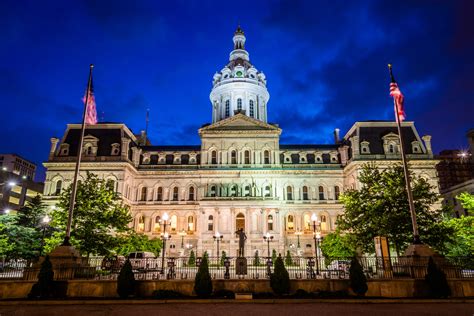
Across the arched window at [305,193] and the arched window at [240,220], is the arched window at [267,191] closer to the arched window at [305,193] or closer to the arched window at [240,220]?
the arched window at [240,220]

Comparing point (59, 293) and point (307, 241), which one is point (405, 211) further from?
point (307, 241)

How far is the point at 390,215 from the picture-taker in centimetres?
2528

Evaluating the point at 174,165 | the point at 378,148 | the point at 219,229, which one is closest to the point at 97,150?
the point at 174,165

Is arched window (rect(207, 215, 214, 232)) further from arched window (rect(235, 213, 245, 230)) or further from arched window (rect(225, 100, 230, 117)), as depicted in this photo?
arched window (rect(225, 100, 230, 117))

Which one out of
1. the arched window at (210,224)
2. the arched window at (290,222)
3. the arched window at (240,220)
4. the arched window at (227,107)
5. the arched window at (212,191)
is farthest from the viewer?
the arched window at (227,107)

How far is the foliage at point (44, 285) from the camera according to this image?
1597 cm

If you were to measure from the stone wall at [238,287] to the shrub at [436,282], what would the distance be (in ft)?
1.82

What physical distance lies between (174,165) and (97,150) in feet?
39.5

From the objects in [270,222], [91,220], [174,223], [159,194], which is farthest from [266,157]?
[91,220]

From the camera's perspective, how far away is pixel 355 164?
50094 millimetres

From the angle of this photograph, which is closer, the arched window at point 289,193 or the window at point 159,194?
the arched window at point 289,193

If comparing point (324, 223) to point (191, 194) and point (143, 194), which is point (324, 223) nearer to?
point (191, 194)

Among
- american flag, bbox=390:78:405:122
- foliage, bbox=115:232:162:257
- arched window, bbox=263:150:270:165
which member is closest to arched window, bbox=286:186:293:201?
arched window, bbox=263:150:270:165

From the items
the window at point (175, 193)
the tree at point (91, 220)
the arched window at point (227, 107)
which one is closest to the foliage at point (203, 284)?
the tree at point (91, 220)
